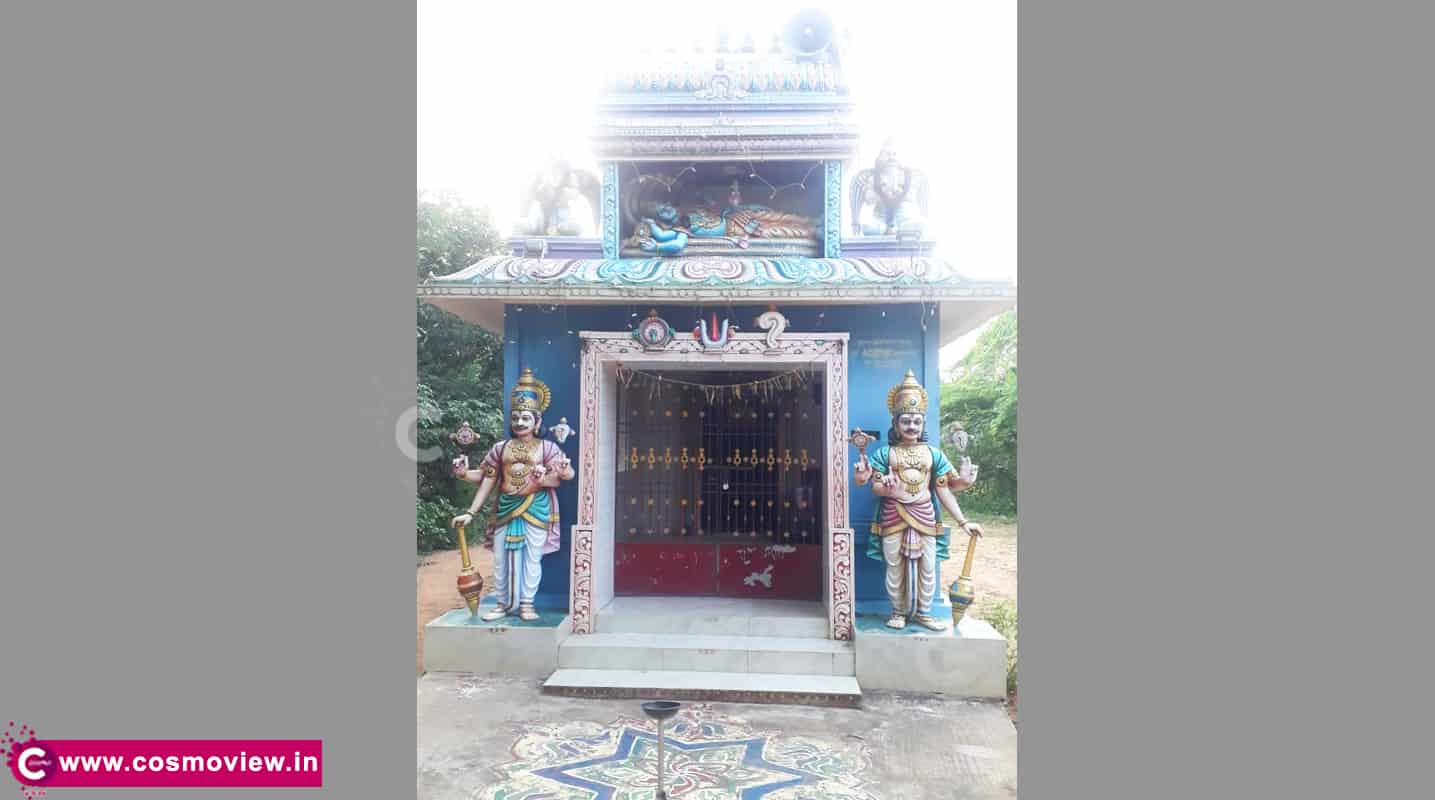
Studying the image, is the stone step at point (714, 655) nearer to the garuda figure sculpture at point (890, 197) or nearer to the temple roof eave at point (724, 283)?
the temple roof eave at point (724, 283)

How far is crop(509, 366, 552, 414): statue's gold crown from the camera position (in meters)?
6.76

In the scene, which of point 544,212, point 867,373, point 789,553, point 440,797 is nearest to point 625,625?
point 789,553

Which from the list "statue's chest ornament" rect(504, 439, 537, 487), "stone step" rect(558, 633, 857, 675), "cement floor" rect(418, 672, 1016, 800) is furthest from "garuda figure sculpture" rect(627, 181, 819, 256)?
"cement floor" rect(418, 672, 1016, 800)

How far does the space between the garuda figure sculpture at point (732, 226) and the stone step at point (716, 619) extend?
3.55 metres

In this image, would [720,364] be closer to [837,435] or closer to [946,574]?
[837,435]

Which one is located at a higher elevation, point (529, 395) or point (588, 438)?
point (529, 395)

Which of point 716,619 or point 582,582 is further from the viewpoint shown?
point 716,619

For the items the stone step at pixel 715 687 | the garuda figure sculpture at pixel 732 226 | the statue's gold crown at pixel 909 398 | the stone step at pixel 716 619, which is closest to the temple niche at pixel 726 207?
the garuda figure sculpture at pixel 732 226

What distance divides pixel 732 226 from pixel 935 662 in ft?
15.2

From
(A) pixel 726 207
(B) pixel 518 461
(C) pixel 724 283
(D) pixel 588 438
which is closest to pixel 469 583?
(B) pixel 518 461

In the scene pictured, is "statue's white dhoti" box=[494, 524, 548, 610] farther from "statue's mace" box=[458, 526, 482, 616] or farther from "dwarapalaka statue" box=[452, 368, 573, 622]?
"statue's mace" box=[458, 526, 482, 616]

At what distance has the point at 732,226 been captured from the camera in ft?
26.1

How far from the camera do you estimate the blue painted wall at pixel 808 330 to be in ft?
23.4
